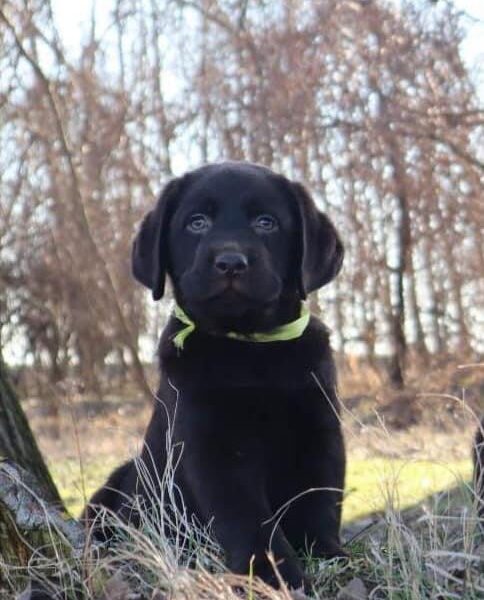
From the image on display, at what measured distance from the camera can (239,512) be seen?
301 centimetres

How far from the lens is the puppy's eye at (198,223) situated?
3.58 meters

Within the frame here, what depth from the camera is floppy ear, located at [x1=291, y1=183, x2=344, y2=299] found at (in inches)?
140

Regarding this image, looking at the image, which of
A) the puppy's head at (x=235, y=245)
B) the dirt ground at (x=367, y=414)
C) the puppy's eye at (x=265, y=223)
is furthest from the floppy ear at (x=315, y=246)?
the dirt ground at (x=367, y=414)

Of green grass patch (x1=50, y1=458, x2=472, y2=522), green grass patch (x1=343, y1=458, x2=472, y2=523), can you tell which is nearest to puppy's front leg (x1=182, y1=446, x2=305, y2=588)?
green grass patch (x1=50, y1=458, x2=472, y2=522)

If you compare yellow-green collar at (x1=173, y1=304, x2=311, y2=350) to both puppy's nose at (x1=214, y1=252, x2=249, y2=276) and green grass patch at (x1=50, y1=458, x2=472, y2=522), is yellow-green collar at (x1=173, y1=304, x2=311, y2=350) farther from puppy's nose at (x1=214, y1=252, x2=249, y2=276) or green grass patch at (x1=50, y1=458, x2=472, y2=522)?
green grass patch at (x1=50, y1=458, x2=472, y2=522)

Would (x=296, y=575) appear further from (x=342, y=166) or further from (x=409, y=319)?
(x=409, y=319)

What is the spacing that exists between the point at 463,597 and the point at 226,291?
1339 mm

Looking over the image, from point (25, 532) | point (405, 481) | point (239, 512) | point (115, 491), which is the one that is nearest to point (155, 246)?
point (115, 491)

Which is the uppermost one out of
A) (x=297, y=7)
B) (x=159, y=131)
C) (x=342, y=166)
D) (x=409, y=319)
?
(x=297, y=7)

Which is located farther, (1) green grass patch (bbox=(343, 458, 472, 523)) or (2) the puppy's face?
(1) green grass patch (bbox=(343, 458, 472, 523))

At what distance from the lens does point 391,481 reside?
2977mm

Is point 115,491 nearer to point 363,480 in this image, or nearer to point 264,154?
point 363,480

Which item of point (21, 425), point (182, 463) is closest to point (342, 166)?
point (21, 425)

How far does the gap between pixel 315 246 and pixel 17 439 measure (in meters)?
1.68
